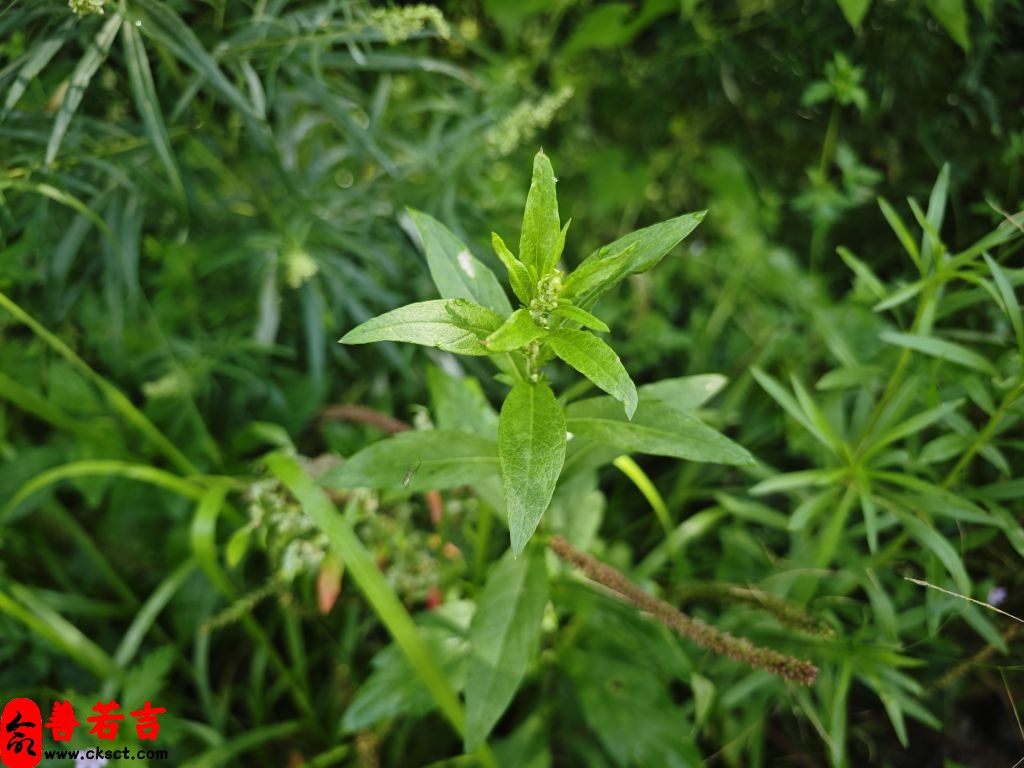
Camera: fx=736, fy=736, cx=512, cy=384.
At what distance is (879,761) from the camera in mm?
1503

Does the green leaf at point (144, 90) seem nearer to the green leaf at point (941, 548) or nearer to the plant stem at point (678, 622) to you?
the plant stem at point (678, 622)

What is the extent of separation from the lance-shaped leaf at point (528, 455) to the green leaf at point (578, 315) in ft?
0.35

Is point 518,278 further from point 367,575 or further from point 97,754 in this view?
point 97,754


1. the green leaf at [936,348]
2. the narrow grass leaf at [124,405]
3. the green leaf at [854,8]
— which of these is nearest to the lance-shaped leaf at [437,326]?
the green leaf at [936,348]

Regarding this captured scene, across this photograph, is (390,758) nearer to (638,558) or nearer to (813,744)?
(638,558)

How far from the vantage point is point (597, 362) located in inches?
30.9

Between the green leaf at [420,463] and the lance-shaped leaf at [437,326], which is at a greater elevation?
the lance-shaped leaf at [437,326]

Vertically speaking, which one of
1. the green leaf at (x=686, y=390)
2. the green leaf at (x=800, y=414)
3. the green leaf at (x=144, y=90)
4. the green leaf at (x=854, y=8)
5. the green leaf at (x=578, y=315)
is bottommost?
the green leaf at (x=800, y=414)

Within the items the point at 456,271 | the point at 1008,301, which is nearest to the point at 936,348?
the point at 1008,301

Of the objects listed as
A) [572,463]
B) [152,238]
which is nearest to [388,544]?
[572,463]

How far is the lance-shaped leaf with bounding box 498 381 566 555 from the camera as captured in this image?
754mm

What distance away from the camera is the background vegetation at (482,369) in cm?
119

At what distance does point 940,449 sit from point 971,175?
75 cm

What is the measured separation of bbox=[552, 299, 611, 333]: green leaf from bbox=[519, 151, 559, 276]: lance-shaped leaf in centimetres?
6
